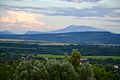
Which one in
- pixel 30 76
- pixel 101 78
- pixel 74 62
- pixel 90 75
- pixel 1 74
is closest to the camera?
pixel 30 76

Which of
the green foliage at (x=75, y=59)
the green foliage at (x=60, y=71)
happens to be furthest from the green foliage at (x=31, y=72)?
the green foliage at (x=75, y=59)

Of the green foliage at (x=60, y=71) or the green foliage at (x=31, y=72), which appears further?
the green foliage at (x=60, y=71)

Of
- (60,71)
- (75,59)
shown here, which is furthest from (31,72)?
(75,59)

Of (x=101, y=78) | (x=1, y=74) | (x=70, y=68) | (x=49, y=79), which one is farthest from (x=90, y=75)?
(x=1, y=74)

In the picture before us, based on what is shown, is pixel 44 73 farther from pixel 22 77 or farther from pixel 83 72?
pixel 83 72

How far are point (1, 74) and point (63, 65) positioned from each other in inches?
912

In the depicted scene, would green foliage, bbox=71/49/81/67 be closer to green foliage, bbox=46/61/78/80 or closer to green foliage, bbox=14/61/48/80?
green foliage, bbox=46/61/78/80

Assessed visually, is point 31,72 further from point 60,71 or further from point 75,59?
point 75,59

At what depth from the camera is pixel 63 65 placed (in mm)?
37219

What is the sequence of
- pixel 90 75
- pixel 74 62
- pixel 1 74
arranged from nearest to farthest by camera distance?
pixel 90 75
pixel 74 62
pixel 1 74

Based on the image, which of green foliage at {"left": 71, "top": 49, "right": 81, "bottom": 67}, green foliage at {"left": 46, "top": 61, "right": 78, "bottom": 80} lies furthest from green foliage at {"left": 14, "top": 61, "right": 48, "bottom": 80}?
green foliage at {"left": 71, "top": 49, "right": 81, "bottom": 67}

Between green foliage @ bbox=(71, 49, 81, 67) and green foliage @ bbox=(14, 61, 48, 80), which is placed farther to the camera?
green foliage @ bbox=(71, 49, 81, 67)

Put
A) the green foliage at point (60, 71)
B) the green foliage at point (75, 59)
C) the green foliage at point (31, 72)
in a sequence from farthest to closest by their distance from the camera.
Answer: the green foliage at point (75, 59), the green foliage at point (60, 71), the green foliage at point (31, 72)

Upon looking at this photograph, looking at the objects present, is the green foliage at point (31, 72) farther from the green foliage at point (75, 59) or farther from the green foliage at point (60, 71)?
the green foliage at point (75, 59)
